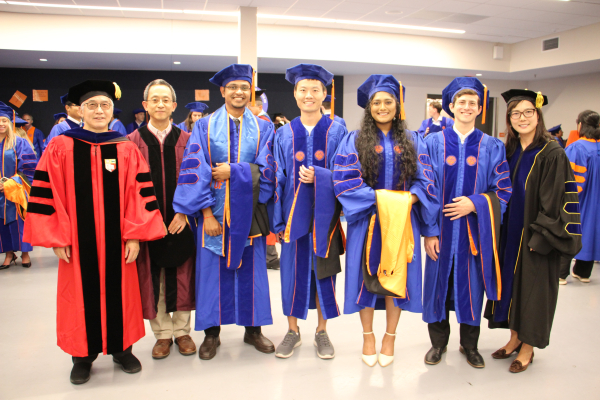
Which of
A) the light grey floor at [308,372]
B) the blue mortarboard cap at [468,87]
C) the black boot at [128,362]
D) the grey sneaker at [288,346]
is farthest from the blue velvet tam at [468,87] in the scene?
the black boot at [128,362]

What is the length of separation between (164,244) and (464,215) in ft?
6.10

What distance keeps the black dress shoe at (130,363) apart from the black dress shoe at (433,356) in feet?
5.97

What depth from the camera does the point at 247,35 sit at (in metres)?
6.78

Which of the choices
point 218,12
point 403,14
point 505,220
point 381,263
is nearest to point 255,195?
point 381,263

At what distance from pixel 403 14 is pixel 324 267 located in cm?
631

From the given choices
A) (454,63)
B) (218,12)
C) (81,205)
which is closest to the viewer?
(81,205)

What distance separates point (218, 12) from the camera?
7.05 metres

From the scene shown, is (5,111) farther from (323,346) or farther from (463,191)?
(463,191)

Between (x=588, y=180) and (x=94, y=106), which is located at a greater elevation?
(x=94, y=106)

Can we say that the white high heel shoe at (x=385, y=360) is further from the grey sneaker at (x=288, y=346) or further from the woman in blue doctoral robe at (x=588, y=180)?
the woman in blue doctoral robe at (x=588, y=180)

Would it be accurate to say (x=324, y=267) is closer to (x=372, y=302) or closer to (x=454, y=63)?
(x=372, y=302)

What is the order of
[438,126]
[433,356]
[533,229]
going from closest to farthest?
1. [533,229]
2. [433,356]
3. [438,126]

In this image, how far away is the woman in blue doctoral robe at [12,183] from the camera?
4.45 metres

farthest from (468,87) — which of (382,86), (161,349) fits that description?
(161,349)
